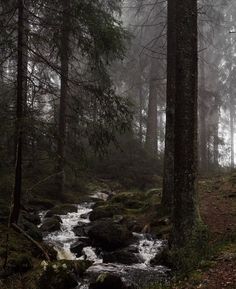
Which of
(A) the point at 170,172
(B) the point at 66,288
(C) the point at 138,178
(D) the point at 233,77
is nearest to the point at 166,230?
(A) the point at 170,172

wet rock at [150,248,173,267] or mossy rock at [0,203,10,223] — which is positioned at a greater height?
mossy rock at [0,203,10,223]

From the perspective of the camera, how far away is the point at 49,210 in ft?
48.1

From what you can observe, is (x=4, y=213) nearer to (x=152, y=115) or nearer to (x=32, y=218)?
(x=32, y=218)

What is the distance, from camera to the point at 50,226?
11938mm

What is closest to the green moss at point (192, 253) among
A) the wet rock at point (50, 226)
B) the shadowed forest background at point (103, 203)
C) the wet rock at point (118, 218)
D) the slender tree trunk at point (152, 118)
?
the shadowed forest background at point (103, 203)

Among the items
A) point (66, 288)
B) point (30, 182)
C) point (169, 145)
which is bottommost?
point (66, 288)

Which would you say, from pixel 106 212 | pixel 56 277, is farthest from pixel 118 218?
pixel 56 277

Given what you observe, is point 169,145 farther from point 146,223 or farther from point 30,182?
point 30,182

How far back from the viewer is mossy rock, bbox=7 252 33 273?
813 centimetres

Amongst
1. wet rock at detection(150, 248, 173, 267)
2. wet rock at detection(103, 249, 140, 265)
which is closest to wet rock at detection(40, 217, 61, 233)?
wet rock at detection(103, 249, 140, 265)

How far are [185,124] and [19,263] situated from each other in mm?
4396

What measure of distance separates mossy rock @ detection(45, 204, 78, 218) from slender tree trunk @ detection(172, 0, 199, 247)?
20.4ft

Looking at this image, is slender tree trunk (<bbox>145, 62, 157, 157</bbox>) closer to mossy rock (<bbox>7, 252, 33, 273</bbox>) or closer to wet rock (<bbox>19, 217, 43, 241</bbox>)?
wet rock (<bbox>19, 217, 43, 241</bbox>)

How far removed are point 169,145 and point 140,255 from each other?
3920mm
